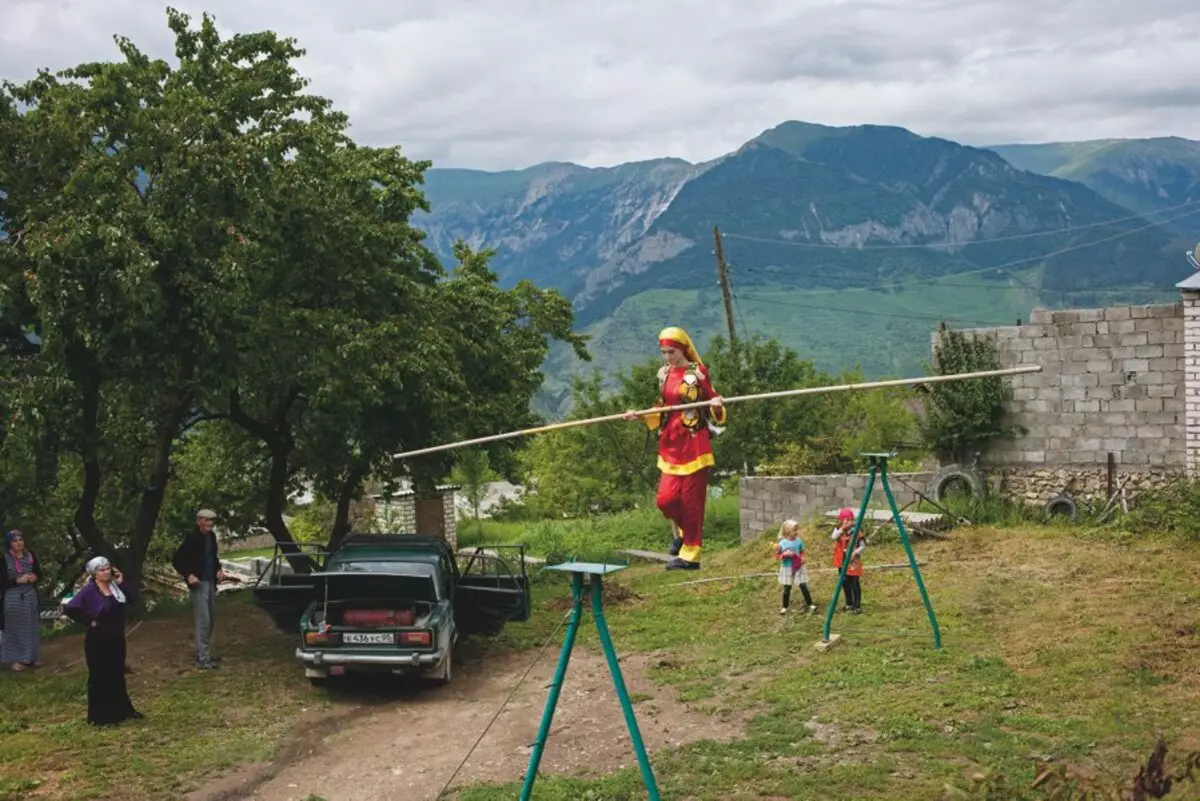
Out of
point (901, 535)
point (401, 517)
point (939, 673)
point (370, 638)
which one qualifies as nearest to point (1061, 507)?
point (901, 535)

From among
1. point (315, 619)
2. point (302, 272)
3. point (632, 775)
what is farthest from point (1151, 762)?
point (302, 272)

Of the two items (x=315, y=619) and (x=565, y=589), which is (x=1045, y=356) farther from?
(x=315, y=619)

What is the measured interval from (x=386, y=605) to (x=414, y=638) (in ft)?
3.81

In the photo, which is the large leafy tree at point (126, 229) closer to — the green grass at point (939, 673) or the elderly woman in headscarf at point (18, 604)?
the elderly woman in headscarf at point (18, 604)

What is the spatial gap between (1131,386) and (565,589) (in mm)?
10633

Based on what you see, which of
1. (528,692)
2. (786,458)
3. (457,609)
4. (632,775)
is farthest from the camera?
(786,458)

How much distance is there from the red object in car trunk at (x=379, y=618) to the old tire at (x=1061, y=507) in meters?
12.8

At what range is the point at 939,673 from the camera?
517 inches

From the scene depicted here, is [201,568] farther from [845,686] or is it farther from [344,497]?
[845,686]

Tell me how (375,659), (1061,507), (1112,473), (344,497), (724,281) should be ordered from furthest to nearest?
(724,281)
(1061,507)
(1112,473)
(344,497)
(375,659)

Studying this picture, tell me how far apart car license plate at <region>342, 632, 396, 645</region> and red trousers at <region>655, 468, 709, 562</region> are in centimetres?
575

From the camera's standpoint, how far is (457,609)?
15797mm

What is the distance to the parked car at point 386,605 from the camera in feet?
45.2

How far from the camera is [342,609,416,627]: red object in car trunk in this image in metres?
14.4
